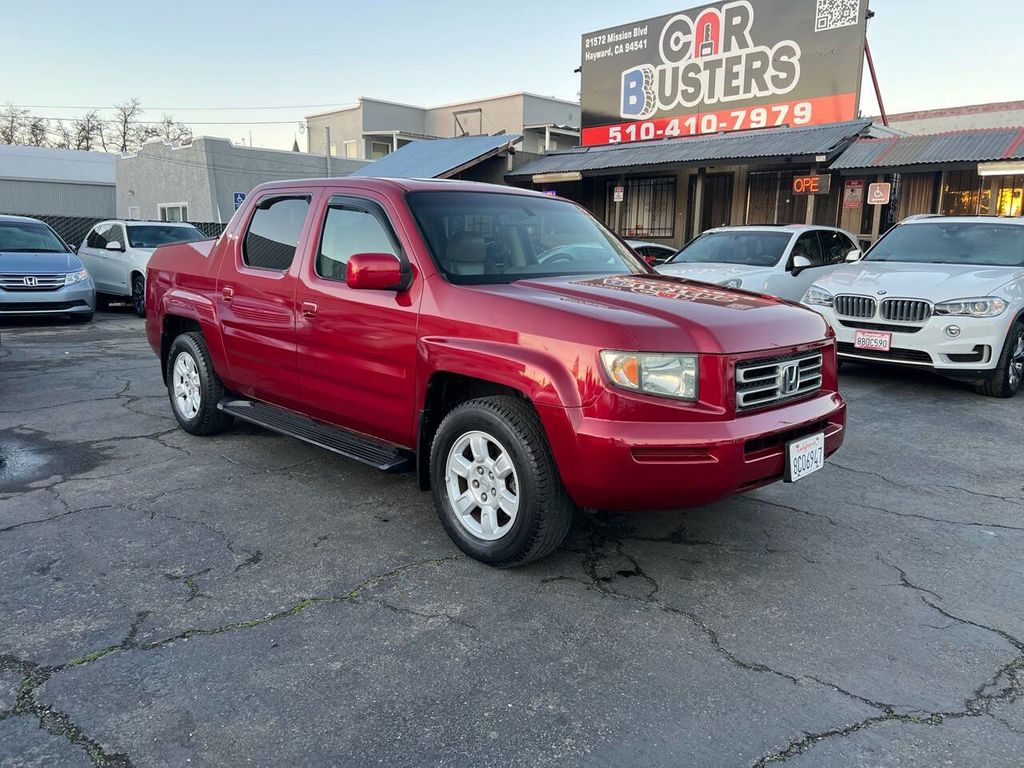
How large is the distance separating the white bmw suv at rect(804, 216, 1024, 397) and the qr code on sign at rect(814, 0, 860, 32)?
9797 millimetres

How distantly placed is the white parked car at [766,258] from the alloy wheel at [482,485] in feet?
20.0

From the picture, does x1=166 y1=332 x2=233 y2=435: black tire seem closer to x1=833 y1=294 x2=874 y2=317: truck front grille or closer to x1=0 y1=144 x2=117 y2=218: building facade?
x1=833 y1=294 x2=874 y2=317: truck front grille

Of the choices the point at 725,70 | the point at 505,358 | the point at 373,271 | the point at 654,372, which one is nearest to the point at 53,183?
the point at 725,70

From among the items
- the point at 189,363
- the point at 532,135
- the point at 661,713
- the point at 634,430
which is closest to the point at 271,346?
the point at 189,363

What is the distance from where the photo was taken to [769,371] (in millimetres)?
3352

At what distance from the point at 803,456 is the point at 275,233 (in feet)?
11.1

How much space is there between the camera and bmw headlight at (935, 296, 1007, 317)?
22.5ft

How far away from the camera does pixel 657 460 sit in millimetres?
3014

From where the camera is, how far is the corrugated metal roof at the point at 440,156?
20109 millimetres

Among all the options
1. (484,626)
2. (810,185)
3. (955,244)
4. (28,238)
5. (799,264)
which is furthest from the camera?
(810,185)

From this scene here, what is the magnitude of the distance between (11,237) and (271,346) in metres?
10.5

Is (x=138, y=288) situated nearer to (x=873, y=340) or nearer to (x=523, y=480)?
(x=873, y=340)

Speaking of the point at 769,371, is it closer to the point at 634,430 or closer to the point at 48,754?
the point at 634,430

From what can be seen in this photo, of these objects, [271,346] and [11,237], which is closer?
[271,346]
